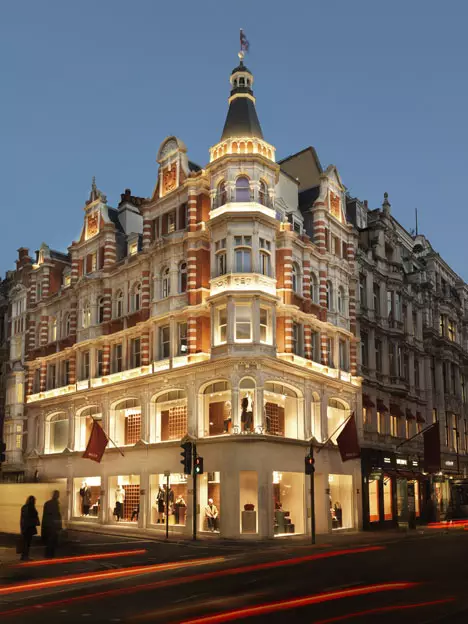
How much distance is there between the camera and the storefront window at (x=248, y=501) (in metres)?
37.0

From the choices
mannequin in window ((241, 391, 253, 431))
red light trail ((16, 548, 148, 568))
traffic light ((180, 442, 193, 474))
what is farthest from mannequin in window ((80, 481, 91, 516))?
red light trail ((16, 548, 148, 568))

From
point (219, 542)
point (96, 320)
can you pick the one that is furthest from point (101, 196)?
point (219, 542)

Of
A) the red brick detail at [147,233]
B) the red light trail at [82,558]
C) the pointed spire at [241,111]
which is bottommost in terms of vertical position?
the red light trail at [82,558]

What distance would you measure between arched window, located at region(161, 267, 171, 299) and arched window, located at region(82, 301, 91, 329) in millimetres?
8501

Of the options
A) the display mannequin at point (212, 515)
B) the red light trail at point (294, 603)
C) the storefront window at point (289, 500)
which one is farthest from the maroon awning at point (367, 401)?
the red light trail at point (294, 603)

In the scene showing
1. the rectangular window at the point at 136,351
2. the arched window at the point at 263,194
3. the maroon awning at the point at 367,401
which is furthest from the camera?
the maroon awning at the point at 367,401

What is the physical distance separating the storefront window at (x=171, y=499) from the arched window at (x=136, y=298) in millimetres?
10873

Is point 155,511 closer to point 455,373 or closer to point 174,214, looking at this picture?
point 174,214

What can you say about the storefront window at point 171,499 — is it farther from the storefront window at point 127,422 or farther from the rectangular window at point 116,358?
the rectangular window at point 116,358

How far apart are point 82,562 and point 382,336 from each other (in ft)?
110

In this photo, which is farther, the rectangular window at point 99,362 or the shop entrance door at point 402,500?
the shop entrance door at point 402,500

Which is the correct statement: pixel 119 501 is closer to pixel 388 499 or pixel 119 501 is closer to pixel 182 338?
pixel 182 338

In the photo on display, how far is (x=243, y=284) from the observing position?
39.2 m

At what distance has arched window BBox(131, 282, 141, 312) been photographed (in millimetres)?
46719
